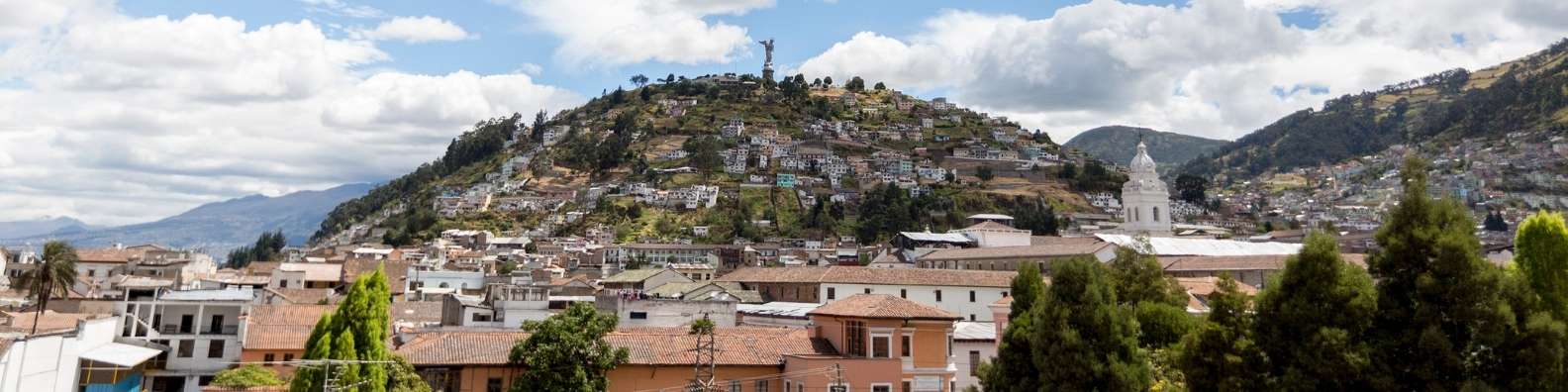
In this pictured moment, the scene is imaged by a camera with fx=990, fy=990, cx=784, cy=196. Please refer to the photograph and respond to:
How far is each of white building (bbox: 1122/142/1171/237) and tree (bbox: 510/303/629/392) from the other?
61.0 metres

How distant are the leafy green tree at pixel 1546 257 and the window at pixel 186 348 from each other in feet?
110

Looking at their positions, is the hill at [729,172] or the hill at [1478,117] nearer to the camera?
the hill at [729,172]

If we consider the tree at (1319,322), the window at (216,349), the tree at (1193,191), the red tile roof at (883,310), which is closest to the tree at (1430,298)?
the tree at (1319,322)

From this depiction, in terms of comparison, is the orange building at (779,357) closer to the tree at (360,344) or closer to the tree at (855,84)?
the tree at (360,344)

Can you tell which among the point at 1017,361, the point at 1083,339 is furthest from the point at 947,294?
the point at 1083,339

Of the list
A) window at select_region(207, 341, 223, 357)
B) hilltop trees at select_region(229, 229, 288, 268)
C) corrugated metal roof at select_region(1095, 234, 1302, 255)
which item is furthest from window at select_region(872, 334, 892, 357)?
hilltop trees at select_region(229, 229, 288, 268)

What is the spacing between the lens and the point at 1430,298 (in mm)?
13648

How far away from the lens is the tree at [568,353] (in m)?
21.5

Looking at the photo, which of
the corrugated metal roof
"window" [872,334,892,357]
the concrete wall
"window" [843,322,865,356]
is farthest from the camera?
the corrugated metal roof

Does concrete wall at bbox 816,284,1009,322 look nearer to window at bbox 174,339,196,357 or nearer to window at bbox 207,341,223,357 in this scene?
window at bbox 207,341,223,357

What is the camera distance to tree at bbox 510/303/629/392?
845 inches

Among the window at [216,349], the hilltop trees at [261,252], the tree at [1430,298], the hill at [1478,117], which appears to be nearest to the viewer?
the tree at [1430,298]

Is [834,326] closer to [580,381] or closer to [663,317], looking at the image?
[580,381]

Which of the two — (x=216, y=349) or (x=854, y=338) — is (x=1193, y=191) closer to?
(x=854, y=338)
